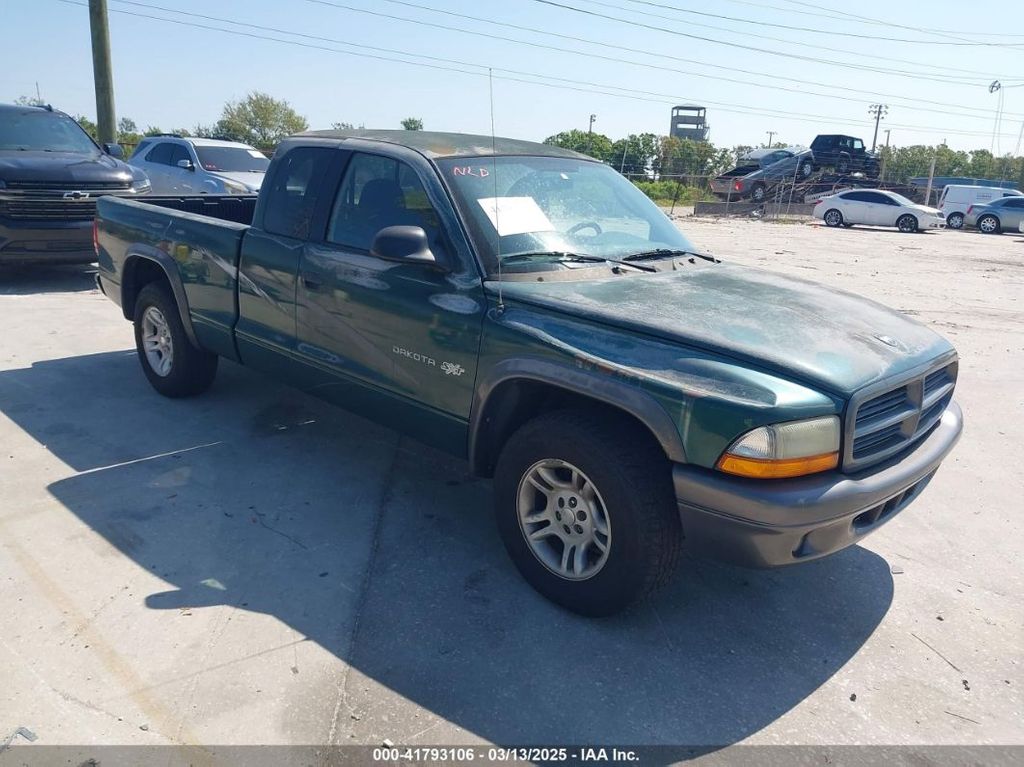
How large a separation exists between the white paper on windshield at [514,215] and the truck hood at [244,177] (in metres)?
10.5

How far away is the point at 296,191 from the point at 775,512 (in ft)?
10.4

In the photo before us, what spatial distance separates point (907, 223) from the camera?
2748 centimetres

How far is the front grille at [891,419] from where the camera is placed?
113 inches

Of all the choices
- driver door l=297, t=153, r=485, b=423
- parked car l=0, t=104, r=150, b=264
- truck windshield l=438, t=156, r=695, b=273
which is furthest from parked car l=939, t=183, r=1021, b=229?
driver door l=297, t=153, r=485, b=423

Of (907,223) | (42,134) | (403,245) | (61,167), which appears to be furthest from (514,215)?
(907,223)

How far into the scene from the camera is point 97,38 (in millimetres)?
16109

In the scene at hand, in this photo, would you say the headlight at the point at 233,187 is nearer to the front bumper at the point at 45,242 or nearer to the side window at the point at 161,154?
the side window at the point at 161,154

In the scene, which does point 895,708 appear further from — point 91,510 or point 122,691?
point 91,510

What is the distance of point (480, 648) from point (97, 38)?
1753 centimetres

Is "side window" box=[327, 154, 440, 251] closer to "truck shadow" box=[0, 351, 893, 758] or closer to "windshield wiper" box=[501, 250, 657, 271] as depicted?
"windshield wiper" box=[501, 250, 657, 271]

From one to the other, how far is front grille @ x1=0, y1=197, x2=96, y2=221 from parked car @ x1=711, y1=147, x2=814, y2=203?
28897 mm

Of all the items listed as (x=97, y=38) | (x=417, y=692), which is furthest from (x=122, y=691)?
(x=97, y=38)

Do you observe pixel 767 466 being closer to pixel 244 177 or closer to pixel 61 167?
pixel 61 167

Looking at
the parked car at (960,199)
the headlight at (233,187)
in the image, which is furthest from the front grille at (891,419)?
the parked car at (960,199)
